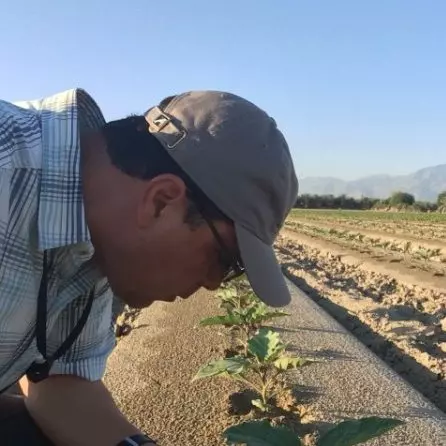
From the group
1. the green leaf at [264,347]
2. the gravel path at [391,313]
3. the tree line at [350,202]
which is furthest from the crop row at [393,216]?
the green leaf at [264,347]

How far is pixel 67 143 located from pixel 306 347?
3029 millimetres

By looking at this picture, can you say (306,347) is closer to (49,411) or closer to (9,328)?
(49,411)

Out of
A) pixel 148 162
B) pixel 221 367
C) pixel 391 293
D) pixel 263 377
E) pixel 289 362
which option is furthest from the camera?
pixel 391 293

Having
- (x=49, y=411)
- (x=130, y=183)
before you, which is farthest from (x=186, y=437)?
(x=130, y=183)

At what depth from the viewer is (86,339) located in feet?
6.73

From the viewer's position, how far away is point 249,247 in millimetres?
1701

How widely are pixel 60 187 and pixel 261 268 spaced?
501mm

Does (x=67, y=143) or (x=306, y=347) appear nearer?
(x=67, y=143)

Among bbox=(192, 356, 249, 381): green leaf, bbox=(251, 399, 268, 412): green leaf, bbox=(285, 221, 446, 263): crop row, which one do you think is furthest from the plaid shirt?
bbox=(285, 221, 446, 263): crop row

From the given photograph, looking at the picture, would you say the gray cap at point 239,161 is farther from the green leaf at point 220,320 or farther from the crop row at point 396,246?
the crop row at point 396,246

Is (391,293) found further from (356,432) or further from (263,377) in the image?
(356,432)

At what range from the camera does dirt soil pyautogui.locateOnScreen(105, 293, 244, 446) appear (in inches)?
119

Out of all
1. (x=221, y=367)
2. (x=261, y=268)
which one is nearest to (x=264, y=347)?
(x=221, y=367)

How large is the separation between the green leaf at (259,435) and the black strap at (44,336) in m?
A: 0.48
